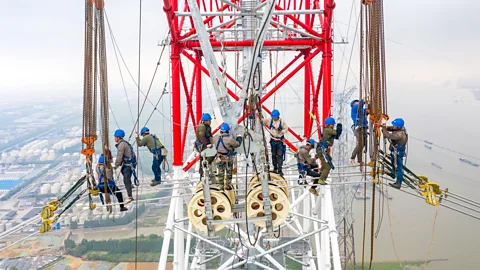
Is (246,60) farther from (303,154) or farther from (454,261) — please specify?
(454,261)

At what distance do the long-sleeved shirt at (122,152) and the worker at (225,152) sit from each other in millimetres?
2102

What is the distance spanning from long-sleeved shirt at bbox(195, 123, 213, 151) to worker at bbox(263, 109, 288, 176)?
5.19ft

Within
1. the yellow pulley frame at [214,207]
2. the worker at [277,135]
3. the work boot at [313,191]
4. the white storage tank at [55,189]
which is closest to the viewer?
the yellow pulley frame at [214,207]

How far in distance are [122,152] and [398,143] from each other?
635 centimetres

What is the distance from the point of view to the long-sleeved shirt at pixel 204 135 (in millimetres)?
8438

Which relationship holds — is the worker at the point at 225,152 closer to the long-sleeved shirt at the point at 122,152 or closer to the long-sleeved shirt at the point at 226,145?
the long-sleeved shirt at the point at 226,145

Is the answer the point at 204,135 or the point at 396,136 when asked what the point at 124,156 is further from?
the point at 396,136

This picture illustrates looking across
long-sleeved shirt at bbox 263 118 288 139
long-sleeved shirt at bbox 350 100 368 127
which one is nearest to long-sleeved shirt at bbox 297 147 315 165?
long-sleeved shirt at bbox 263 118 288 139

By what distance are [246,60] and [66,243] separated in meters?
37.0

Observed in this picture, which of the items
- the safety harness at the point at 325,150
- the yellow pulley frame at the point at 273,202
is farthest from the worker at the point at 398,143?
the yellow pulley frame at the point at 273,202

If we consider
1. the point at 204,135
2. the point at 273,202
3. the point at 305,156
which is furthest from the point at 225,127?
the point at 305,156

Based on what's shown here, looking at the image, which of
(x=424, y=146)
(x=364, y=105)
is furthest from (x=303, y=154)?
(x=424, y=146)

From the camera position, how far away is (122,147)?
8.42 m

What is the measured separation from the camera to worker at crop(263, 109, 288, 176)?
916cm
